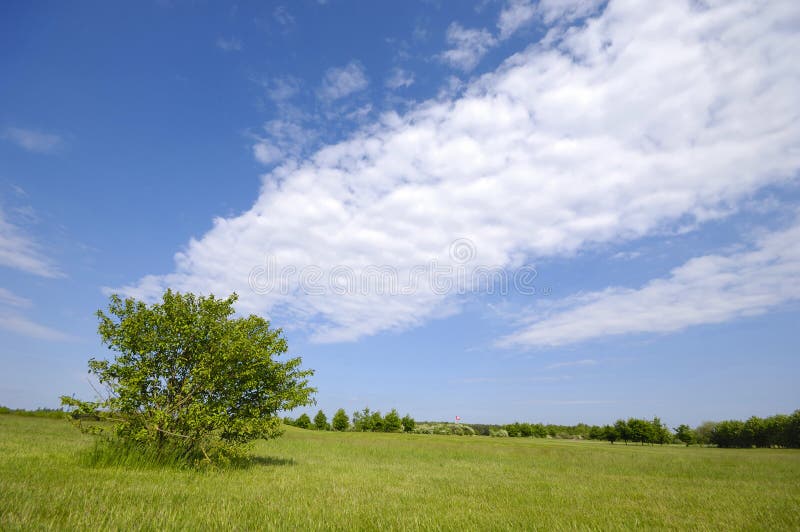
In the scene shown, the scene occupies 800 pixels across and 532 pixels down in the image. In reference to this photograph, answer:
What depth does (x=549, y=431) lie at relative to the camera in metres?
113

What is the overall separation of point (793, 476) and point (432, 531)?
23.8m

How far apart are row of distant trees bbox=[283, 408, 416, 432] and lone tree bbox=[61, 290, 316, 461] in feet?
230

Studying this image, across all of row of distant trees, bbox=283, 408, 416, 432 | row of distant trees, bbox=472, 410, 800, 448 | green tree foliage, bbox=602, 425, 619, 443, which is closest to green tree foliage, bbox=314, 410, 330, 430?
row of distant trees, bbox=283, 408, 416, 432

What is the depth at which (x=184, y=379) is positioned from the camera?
12.7 meters

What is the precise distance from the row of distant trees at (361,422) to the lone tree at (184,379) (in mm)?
69997

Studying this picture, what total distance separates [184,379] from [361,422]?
79755 mm

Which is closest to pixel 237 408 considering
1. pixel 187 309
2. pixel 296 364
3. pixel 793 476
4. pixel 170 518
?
pixel 296 364

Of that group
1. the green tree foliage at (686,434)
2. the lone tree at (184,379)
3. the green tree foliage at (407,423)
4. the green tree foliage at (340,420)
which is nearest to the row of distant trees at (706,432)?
the green tree foliage at (686,434)

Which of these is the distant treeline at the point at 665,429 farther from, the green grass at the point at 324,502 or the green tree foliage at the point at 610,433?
the green grass at the point at 324,502

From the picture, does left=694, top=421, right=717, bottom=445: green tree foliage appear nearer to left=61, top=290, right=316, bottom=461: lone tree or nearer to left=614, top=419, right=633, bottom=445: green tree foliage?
left=614, top=419, right=633, bottom=445: green tree foliage

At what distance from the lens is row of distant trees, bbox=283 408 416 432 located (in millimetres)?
79312

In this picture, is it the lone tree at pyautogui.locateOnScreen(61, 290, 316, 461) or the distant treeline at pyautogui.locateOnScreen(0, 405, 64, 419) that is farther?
the distant treeline at pyautogui.locateOnScreen(0, 405, 64, 419)

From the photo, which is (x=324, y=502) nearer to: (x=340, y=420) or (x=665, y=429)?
(x=340, y=420)

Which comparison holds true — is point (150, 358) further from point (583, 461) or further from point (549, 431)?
point (549, 431)
